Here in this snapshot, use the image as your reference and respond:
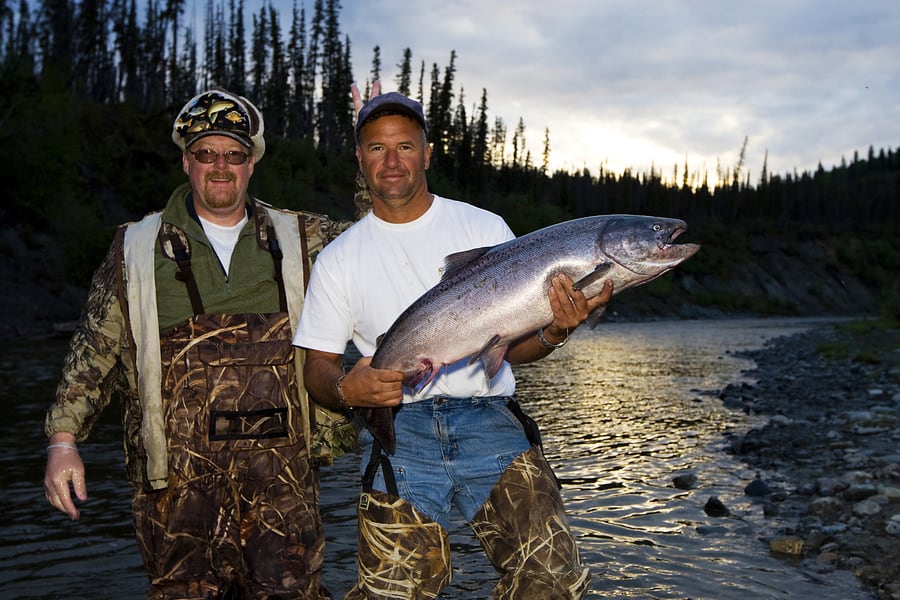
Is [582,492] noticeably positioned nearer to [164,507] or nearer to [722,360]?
[164,507]

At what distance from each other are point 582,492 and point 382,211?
18.8ft

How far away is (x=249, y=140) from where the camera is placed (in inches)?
169

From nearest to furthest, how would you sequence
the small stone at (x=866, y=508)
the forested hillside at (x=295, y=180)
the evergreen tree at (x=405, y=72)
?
the small stone at (x=866, y=508), the forested hillside at (x=295, y=180), the evergreen tree at (x=405, y=72)

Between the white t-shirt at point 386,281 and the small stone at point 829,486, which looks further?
the small stone at point 829,486

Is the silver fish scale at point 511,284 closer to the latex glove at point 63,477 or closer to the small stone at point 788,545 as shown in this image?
the latex glove at point 63,477

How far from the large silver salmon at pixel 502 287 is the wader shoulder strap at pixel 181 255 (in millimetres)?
1206

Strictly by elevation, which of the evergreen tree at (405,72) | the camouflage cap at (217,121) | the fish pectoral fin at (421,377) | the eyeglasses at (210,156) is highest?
the evergreen tree at (405,72)

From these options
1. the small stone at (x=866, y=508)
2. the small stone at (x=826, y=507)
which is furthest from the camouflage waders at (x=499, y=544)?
the small stone at (x=826, y=507)

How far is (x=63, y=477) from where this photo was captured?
371cm

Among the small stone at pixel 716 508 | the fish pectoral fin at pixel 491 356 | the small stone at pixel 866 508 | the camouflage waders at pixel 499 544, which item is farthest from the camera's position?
the small stone at pixel 716 508

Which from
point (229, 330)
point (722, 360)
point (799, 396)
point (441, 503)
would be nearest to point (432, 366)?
point (441, 503)

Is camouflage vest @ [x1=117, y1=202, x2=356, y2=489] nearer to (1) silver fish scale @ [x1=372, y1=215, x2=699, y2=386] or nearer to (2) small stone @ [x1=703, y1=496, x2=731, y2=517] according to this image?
(1) silver fish scale @ [x1=372, y1=215, x2=699, y2=386]

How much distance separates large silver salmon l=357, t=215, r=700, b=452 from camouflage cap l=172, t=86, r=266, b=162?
4.78ft

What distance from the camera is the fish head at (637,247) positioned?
333cm
